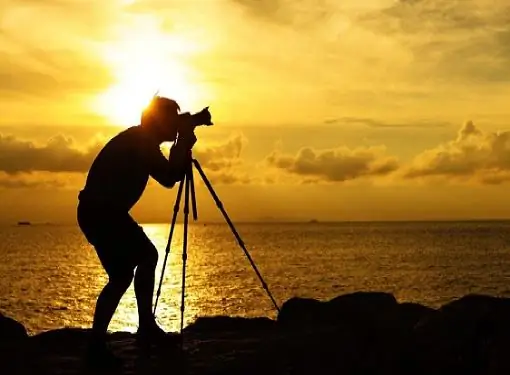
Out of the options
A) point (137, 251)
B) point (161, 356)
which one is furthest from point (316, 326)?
point (137, 251)

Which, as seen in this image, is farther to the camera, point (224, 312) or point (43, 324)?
point (224, 312)

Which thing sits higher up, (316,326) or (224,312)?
(316,326)

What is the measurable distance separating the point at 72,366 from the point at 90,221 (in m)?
1.75

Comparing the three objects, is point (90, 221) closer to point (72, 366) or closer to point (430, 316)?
point (72, 366)

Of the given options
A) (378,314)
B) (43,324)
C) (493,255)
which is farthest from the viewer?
(493,255)

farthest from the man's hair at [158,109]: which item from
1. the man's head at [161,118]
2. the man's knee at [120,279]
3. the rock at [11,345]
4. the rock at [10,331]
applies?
the rock at [10,331]

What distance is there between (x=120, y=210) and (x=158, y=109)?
4.37 feet

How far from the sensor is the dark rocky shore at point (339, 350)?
25.1 feet

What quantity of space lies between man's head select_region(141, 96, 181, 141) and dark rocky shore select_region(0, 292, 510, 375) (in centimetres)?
266

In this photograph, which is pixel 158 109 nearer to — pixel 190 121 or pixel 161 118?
pixel 161 118

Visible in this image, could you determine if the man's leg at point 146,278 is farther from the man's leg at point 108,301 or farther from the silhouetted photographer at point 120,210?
the man's leg at point 108,301

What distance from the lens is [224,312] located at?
42.5m

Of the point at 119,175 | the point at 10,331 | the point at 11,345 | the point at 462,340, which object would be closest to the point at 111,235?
the point at 119,175

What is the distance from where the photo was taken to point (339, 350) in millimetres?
7973
